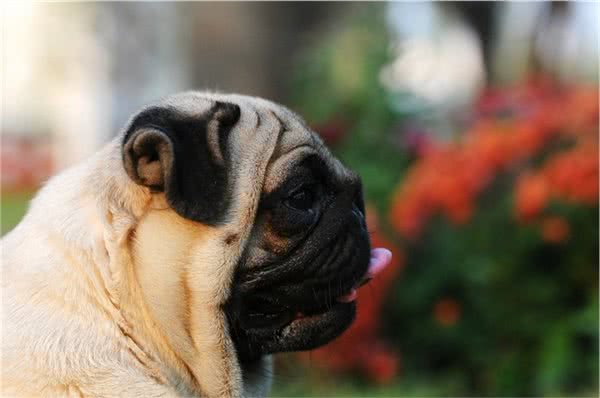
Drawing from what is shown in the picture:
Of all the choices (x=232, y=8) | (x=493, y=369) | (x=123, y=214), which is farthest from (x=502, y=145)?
(x=232, y=8)

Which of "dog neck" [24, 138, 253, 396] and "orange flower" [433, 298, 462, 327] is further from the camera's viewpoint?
"orange flower" [433, 298, 462, 327]

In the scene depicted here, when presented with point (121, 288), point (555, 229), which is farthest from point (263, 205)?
point (555, 229)

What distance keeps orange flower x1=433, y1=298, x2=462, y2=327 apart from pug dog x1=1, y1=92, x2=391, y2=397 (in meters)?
2.65

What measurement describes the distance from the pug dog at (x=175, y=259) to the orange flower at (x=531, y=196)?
226 centimetres

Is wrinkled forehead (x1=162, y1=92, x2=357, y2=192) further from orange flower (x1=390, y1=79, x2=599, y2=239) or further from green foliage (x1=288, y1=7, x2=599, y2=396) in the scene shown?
green foliage (x1=288, y1=7, x2=599, y2=396)

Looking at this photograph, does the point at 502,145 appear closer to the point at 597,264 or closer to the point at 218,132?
the point at 597,264

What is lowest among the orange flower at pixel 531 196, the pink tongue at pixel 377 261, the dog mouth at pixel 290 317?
the orange flower at pixel 531 196

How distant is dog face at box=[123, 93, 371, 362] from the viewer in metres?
2.27

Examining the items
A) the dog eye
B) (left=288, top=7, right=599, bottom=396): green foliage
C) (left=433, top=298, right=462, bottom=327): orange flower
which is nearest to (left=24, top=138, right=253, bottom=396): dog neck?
the dog eye

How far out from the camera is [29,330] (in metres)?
2.24

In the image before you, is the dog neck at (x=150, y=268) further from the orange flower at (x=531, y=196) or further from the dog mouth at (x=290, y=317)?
the orange flower at (x=531, y=196)

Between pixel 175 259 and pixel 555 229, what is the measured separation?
2960 millimetres

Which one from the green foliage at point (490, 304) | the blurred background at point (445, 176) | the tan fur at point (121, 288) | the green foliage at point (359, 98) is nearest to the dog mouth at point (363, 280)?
the tan fur at point (121, 288)

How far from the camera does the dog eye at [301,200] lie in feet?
8.14
